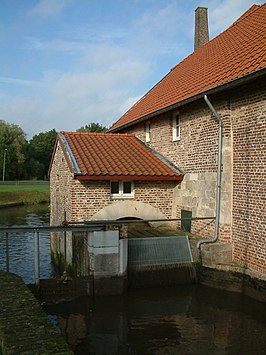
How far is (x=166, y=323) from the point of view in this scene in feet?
23.1

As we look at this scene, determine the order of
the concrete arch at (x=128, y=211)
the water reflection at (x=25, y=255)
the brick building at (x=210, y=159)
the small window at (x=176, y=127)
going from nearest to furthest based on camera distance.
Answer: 1. the brick building at (x=210, y=159)
2. the concrete arch at (x=128, y=211)
3. the small window at (x=176, y=127)
4. the water reflection at (x=25, y=255)

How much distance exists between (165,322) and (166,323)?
49 millimetres

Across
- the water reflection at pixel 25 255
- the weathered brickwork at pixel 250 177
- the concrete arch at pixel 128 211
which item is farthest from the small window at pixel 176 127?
the water reflection at pixel 25 255

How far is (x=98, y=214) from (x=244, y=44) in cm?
653

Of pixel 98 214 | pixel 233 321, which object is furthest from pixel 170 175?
pixel 233 321

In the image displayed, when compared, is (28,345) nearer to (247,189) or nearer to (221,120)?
(247,189)

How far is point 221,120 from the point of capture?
9.48 meters

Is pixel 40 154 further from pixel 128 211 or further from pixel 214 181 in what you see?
pixel 214 181

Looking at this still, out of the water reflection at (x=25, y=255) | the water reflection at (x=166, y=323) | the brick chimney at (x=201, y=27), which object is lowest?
the water reflection at (x=25, y=255)

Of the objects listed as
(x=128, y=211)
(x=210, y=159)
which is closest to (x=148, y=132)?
(x=128, y=211)

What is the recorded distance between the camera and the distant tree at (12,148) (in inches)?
2462

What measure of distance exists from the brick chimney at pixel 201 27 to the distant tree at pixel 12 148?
159ft

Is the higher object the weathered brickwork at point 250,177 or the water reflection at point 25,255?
the weathered brickwork at point 250,177

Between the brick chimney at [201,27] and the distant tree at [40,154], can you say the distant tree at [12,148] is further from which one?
the brick chimney at [201,27]
